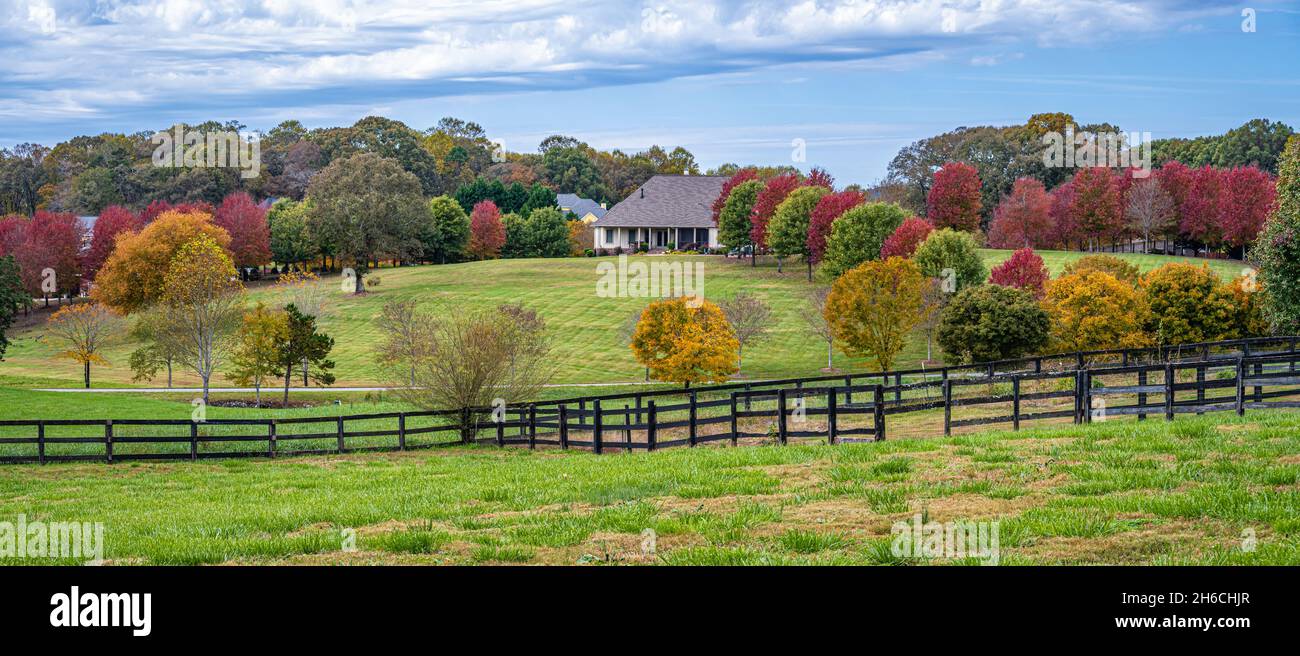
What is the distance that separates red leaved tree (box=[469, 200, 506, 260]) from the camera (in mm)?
117562

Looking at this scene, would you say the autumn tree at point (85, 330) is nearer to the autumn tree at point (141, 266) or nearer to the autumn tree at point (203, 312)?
the autumn tree at point (203, 312)

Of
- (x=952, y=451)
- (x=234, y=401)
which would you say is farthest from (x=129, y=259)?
(x=952, y=451)

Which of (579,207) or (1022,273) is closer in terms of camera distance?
(1022,273)

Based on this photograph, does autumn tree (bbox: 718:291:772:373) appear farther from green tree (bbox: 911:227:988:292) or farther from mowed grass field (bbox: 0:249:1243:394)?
green tree (bbox: 911:227:988:292)

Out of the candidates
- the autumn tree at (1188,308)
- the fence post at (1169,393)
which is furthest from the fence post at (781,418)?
the autumn tree at (1188,308)

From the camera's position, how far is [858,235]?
77000 mm

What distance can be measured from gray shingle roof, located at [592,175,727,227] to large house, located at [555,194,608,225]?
1469 cm

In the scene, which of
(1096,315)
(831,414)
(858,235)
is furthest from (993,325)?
(831,414)

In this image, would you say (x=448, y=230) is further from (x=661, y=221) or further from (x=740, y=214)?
(x=740, y=214)

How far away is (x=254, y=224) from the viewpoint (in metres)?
103

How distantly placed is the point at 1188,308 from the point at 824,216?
36.8 meters

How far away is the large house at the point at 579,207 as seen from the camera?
142750 millimetres
